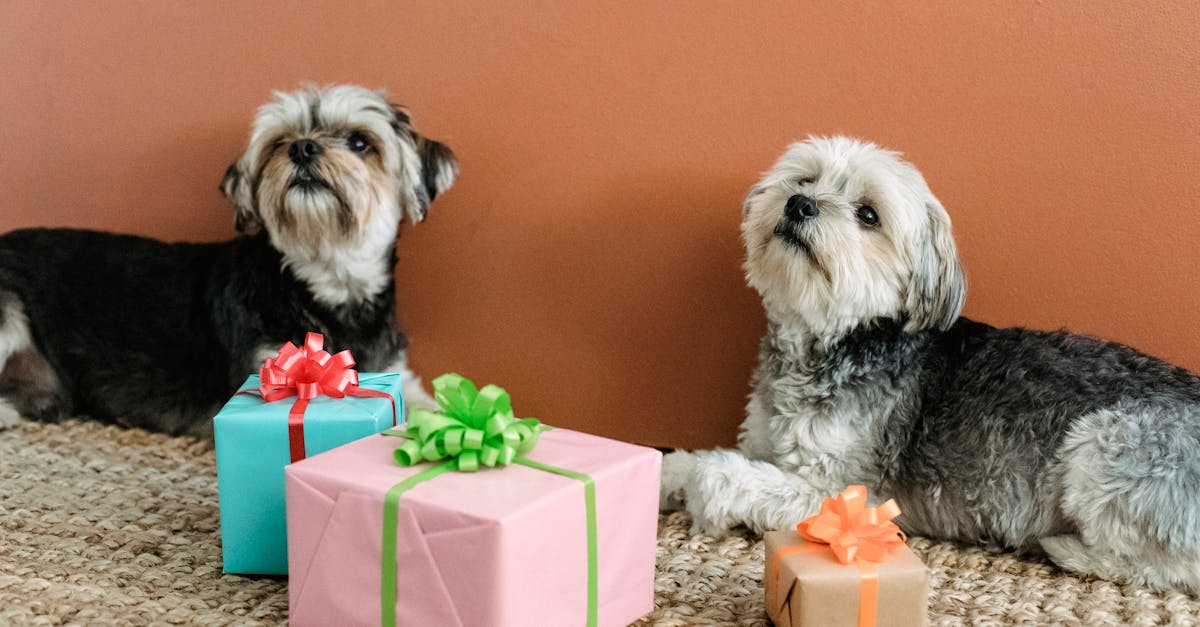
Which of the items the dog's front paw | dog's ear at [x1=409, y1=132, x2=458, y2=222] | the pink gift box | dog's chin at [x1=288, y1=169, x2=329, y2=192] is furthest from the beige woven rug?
dog's ear at [x1=409, y1=132, x2=458, y2=222]

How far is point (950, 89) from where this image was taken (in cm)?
249

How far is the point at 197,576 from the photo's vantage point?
2.02 meters

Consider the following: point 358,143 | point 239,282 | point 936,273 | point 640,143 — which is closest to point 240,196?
point 239,282

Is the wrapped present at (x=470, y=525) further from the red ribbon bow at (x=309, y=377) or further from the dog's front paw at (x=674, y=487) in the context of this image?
the dog's front paw at (x=674, y=487)

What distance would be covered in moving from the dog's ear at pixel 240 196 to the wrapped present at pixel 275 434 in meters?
0.80

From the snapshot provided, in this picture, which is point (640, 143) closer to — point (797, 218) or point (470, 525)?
point (797, 218)

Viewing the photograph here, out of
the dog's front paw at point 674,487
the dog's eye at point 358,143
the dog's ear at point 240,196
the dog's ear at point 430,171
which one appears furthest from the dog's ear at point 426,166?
the dog's front paw at point 674,487

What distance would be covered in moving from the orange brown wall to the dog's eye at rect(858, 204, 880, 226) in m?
0.47

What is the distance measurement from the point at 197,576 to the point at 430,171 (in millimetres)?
1248

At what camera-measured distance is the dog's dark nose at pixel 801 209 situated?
7.00ft

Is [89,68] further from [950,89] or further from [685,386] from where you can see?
[950,89]

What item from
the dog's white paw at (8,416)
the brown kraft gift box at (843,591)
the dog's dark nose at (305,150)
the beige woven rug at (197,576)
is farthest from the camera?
the dog's white paw at (8,416)

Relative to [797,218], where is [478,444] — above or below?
below

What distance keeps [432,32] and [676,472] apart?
1.49 metres
